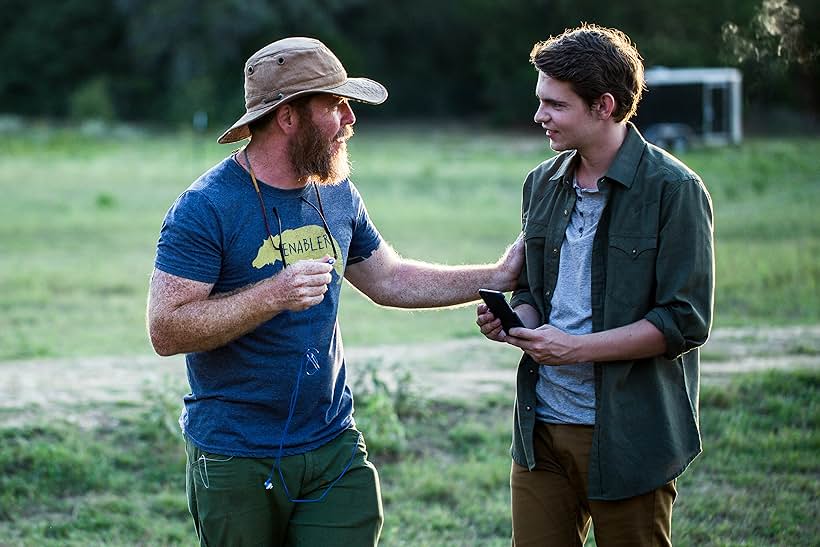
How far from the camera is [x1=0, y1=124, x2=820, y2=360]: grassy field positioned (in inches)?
429

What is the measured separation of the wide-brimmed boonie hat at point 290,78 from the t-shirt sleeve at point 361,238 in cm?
42

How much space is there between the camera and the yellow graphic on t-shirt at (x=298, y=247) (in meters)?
3.50

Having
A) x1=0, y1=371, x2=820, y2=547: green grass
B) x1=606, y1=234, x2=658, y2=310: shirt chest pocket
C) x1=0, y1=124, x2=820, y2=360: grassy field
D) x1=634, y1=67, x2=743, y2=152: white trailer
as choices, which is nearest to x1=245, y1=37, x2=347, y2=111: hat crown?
x1=606, y1=234, x2=658, y2=310: shirt chest pocket

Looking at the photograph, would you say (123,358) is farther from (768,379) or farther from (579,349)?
(579,349)

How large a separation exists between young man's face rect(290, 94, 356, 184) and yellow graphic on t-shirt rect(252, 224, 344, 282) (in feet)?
0.54

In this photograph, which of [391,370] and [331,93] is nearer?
[331,93]

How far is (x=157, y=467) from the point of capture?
652 centimetres

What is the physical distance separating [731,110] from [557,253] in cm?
3668

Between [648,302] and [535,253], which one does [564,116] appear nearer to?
[535,253]

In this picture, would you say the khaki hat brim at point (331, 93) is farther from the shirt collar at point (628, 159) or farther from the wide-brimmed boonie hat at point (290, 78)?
the shirt collar at point (628, 159)

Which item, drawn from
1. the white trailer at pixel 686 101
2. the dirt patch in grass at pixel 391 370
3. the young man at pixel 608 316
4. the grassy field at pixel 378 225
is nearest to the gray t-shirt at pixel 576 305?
the young man at pixel 608 316

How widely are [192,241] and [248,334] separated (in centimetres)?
34

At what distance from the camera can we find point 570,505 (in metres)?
3.59

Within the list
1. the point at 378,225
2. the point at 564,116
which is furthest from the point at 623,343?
the point at 378,225
